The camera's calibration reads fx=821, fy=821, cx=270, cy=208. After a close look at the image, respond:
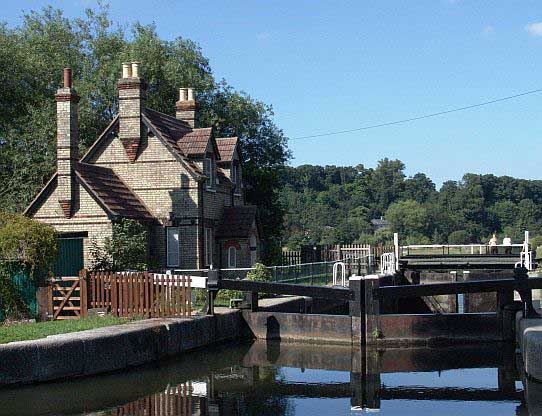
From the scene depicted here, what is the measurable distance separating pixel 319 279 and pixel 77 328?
14800 millimetres

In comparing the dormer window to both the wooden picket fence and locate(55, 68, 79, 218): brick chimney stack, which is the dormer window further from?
the wooden picket fence

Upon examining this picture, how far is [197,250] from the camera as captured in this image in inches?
1252

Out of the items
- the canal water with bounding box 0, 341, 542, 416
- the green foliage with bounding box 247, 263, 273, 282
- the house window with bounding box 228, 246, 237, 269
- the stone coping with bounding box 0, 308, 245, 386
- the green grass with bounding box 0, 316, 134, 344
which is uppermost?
the house window with bounding box 228, 246, 237, 269

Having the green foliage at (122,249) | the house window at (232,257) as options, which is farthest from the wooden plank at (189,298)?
the house window at (232,257)

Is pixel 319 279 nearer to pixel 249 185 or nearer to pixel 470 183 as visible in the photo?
pixel 249 185

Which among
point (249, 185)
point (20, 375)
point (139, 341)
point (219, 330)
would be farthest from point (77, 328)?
point (249, 185)

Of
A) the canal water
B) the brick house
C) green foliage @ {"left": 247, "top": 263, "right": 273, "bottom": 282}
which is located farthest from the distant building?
the canal water

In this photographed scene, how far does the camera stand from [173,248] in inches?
1262

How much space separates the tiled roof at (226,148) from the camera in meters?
37.5

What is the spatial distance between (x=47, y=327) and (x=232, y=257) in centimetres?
1650

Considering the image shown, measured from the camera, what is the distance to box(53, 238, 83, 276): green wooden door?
28203 mm

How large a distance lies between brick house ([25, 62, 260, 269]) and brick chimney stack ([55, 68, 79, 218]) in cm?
3

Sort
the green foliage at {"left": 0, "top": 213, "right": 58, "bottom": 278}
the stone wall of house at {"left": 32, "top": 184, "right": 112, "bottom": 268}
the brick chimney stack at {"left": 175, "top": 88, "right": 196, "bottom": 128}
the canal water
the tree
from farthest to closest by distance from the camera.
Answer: the tree < the brick chimney stack at {"left": 175, "top": 88, "right": 196, "bottom": 128} < the stone wall of house at {"left": 32, "top": 184, "right": 112, "bottom": 268} < the green foliage at {"left": 0, "top": 213, "right": 58, "bottom": 278} < the canal water

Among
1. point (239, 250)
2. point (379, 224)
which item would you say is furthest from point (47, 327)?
point (379, 224)
